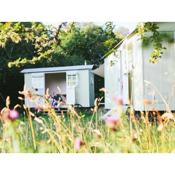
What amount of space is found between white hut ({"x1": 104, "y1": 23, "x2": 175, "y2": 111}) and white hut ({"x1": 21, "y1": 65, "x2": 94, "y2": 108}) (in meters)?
0.19

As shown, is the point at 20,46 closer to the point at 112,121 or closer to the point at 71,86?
the point at 71,86

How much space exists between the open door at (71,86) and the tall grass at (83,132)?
0.50 ft

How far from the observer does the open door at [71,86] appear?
13.0 feet

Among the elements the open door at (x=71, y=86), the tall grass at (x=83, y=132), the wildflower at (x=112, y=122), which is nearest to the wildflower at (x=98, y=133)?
the tall grass at (x=83, y=132)

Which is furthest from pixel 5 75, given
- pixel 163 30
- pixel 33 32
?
pixel 163 30

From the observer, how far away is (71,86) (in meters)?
4.05

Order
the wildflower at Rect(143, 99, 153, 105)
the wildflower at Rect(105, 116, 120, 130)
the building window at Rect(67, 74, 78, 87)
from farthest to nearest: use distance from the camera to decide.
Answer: the building window at Rect(67, 74, 78, 87), the wildflower at Rect(143, 99, 153, 105), the wildflower at Rect(105, 116, 120, 130)

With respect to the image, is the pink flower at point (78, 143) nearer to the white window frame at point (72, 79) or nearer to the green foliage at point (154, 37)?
the white window frame at point (72, 79)

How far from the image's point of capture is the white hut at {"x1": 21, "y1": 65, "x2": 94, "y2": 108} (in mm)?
3932

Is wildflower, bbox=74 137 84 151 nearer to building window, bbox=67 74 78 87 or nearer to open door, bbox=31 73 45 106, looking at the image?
open door, bbox=31 73 45 106

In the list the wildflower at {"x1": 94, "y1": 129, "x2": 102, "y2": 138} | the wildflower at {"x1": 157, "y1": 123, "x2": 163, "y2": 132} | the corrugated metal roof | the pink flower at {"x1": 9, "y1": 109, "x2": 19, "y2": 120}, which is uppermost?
the corrugated metal roof

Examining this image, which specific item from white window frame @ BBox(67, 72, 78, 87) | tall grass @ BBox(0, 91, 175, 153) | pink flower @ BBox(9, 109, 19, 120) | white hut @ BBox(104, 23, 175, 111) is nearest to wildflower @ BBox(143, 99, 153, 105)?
white hut @ BBox(104, 23, 175, 111)

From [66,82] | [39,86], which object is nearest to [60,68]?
[66,82]

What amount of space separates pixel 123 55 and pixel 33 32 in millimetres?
875
